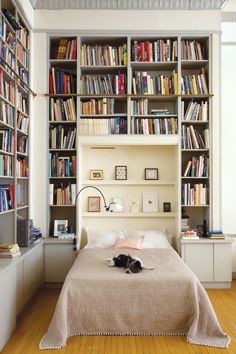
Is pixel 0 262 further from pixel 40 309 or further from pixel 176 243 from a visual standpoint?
pixel 176 243

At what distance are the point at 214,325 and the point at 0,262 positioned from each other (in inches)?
77.2

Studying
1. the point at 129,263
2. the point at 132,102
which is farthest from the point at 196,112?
the point at 129,263

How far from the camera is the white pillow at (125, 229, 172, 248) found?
15.4 ft

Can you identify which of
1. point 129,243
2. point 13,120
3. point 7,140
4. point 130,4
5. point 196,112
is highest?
point 130,4

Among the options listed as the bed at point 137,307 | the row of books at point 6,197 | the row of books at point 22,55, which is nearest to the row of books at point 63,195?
→ the row of books at point 6,197

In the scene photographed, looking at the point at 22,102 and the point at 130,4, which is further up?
the point at 130,4

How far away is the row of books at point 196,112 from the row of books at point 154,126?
0.18m

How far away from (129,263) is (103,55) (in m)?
2.84

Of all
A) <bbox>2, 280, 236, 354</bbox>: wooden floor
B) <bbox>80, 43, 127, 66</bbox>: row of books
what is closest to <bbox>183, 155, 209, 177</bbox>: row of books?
<bbox>80, 43, 127, 66</bbox>: row of books

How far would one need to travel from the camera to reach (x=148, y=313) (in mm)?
3191

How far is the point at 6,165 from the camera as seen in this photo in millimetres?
3744

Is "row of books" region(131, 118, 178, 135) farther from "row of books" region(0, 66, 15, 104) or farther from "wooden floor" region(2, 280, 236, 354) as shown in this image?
"wooden floor" region(2, 280, 236, 354)

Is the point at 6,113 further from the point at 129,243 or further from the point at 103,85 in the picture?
the point at 129,243

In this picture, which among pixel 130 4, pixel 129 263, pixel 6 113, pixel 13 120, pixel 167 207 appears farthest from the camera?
pixel 167 207
